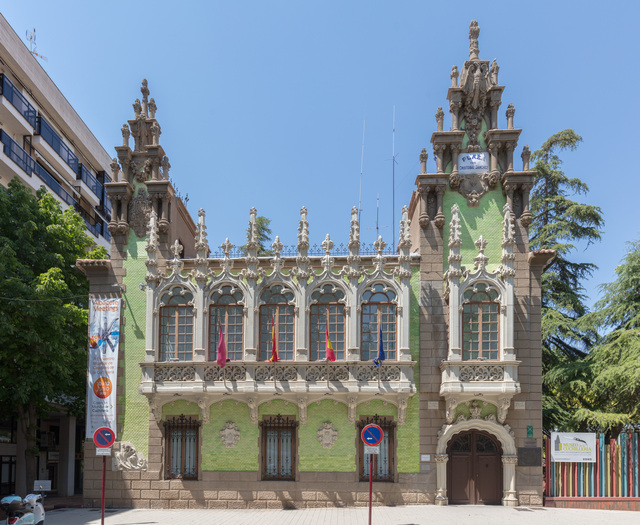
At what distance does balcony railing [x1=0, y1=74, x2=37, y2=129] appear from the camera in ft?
136

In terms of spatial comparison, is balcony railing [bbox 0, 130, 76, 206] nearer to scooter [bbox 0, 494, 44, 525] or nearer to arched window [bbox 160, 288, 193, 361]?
arched window [bbox 160, 288, 193, 361]

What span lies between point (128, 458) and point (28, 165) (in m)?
25.0

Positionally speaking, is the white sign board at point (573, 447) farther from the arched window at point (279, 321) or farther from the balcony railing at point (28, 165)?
the balcony railing at point (28, 165)

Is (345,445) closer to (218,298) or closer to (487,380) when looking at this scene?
(487,380)

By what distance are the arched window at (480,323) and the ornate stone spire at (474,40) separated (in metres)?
10.5

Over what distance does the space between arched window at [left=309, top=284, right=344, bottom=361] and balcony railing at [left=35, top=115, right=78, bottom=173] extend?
29338mm

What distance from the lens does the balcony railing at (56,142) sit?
46.8m

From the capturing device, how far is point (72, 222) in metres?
33.2

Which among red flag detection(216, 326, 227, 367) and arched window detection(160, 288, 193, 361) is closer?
red flag detection(216, 326, 227, 367)

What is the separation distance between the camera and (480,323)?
2644 centimetres

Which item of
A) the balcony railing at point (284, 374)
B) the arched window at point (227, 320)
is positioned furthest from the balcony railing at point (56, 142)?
the balcony railing at point (284, 374)

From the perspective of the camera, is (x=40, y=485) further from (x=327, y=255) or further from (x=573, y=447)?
(x=573, y=447)

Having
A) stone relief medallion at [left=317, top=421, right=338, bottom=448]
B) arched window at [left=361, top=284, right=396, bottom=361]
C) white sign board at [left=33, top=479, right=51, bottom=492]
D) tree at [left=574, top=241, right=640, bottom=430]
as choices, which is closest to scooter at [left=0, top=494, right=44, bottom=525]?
white sign board at [left=33, top=479, right=51, bottom=492]

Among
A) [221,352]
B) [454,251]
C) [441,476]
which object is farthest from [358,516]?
[454,251]
